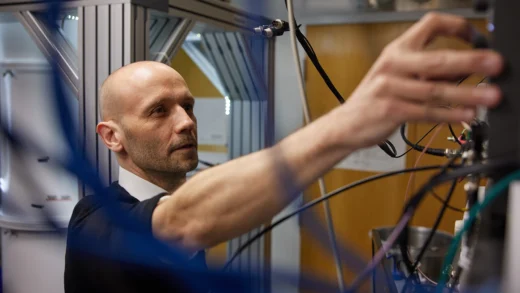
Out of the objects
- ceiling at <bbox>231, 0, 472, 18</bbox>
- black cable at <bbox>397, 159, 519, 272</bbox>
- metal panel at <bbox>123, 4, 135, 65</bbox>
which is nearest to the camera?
black cable at <bbox>397, 159, 519, 272</bbox>

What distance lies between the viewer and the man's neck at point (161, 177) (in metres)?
1.13

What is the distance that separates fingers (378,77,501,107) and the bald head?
0.77 m

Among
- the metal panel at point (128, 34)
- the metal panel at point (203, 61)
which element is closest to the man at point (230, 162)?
the metal panel at point (128, 34)

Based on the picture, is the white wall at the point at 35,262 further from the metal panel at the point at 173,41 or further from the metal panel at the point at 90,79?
the metal panel at the point at 173,41

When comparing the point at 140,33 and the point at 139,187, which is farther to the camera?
the point at 140,33

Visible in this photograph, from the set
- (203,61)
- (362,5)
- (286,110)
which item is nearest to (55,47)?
(286,110)

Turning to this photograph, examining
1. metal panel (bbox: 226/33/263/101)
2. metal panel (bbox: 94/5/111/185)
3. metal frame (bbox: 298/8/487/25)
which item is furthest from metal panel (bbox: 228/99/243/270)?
metal panel (bbox: 94/5/111/185)

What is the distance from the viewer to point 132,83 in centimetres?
112

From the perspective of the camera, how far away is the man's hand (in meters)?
0.43

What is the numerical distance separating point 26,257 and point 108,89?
28.7 inches

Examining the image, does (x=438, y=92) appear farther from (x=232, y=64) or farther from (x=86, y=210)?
(x=232, y=64)

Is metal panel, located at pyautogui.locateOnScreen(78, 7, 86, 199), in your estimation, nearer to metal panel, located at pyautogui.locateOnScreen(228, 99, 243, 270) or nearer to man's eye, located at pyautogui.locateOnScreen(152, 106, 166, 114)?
man's eye, located at pyautogui.locateOnScreen(152, 106, 166, 114)

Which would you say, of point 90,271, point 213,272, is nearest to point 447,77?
point 213,272

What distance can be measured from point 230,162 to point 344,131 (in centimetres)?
21
